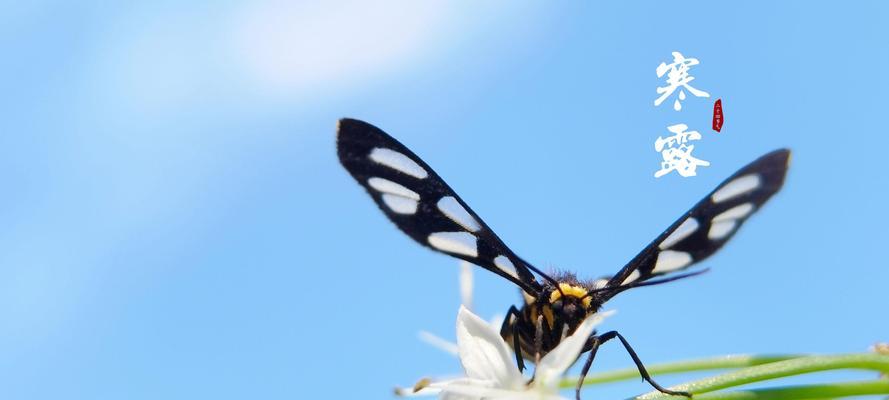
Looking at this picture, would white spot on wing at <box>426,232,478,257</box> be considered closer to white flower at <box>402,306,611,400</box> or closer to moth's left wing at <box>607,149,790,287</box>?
white flower at <box>402,306,611,400</box>

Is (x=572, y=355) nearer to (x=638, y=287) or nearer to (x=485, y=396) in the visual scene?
(x=485, y=396)

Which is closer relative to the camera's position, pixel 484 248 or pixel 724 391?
pixel 724 391

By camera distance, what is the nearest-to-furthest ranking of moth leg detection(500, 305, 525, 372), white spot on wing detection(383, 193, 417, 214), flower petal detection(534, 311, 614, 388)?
flower petal detection(534, 311, 614, 388)
white spot on wing detection(383, 193, 417, 214)
moth leg detection(500, 305, 525, 372)

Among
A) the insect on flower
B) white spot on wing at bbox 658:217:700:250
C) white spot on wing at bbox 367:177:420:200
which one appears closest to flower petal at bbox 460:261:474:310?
the insect on flower

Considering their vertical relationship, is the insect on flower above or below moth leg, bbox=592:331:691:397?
above

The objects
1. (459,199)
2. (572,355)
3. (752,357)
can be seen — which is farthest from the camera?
(752,357)

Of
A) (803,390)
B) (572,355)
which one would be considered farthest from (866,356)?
(572,355)

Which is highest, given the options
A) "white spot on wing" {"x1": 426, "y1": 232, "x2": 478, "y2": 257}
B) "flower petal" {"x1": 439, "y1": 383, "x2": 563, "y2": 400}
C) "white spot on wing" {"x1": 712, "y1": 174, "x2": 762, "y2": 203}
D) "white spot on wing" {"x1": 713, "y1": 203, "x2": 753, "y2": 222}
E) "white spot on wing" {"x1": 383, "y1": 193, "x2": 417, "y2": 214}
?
"white spot on wing" {"x1": 383, "y1": 193, "x2": 417, "y2": 214}

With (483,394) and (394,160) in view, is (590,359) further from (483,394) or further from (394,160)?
(394,160)
